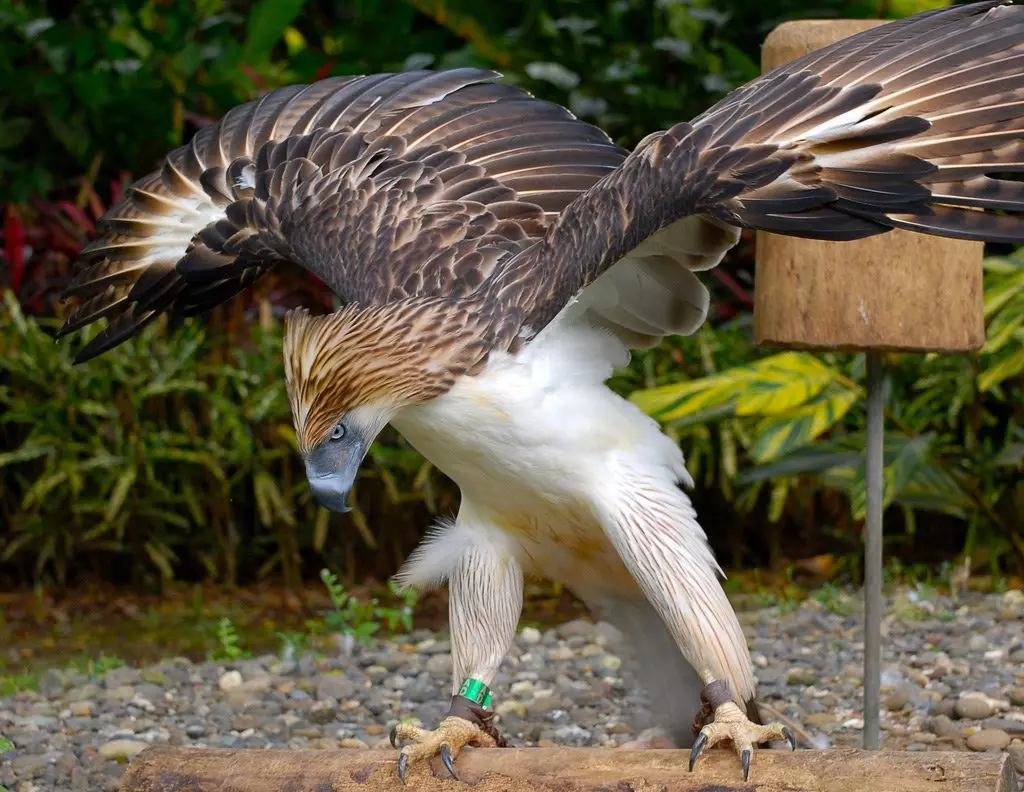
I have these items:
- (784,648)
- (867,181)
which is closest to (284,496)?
(784,648)

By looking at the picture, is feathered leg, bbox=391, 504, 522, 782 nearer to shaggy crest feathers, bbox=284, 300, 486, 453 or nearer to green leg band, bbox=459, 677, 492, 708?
green leg band, bbox=459, 677, 492, 708

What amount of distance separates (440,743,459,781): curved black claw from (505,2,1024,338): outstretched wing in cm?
100

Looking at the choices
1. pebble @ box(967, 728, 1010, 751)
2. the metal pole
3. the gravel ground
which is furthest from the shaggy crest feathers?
pebble @ box(967, 728, 1010, 751)

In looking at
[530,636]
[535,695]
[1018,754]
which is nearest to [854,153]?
[1018,754]

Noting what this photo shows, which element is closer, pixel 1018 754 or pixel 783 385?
pixel 1018 754

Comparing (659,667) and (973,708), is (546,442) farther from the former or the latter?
(973,708)

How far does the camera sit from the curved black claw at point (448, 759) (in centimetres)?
295

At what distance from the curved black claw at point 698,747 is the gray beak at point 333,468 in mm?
825

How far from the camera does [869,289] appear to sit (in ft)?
11.0

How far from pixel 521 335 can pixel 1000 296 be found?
8.60ft

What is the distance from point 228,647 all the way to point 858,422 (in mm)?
2757

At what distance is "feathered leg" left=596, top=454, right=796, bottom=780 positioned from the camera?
2.94 m

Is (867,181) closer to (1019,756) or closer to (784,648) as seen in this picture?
(1019,756)

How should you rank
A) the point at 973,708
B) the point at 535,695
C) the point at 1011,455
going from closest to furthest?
the point at 973,708
the point at 535,695
the point at 1011,455
